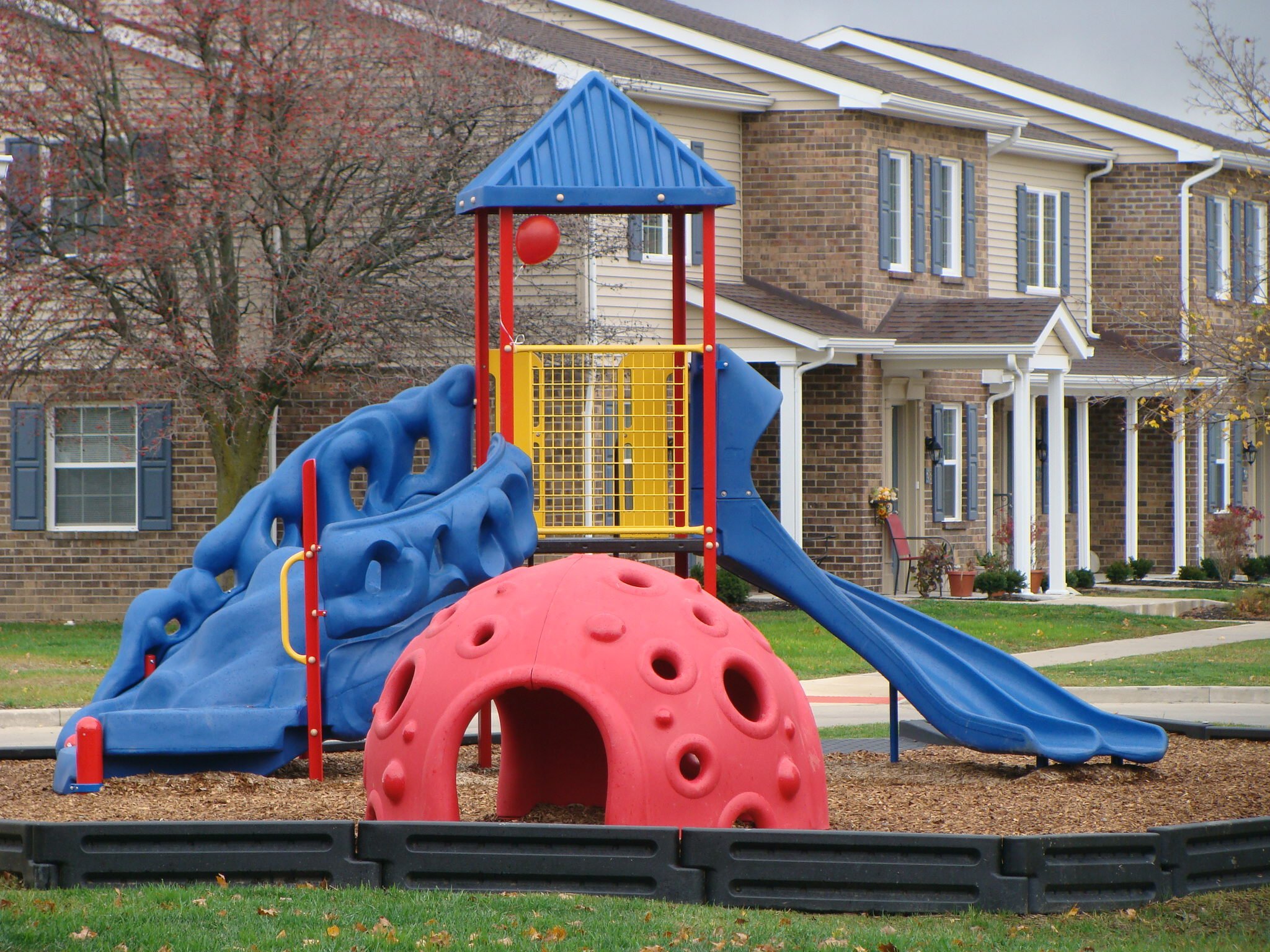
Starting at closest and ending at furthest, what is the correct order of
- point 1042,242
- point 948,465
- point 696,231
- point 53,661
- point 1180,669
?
point 1180,669, point 53,661, point 696,231, point 948,465, point 1042,242

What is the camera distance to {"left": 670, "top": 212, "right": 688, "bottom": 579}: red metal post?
10.1 metres

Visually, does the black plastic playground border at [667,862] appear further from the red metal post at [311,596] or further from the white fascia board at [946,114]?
the white fascia board at [946,114]

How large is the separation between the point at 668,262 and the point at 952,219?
5.29 meters

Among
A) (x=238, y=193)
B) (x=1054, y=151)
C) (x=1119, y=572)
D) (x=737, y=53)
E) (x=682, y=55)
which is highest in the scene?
(x=682, y=55)

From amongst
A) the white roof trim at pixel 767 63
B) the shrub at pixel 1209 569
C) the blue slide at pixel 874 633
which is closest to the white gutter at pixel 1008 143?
the white roof trim at pixel 767 63

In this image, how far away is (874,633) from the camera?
32.0 feet

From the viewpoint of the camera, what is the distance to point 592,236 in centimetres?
2147

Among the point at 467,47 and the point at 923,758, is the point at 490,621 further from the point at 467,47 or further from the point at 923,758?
the point at 467,47

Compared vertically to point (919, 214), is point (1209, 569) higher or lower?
lower

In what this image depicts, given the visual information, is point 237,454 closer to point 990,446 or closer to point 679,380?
point 679,380

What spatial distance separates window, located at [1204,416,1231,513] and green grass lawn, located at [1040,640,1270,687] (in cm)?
1331

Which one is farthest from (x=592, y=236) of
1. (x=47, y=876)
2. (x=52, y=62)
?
(x=47, y=876)

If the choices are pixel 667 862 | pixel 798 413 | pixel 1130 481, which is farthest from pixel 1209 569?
pixel 667 862

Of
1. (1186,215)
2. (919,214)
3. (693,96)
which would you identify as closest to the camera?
(693,96)
